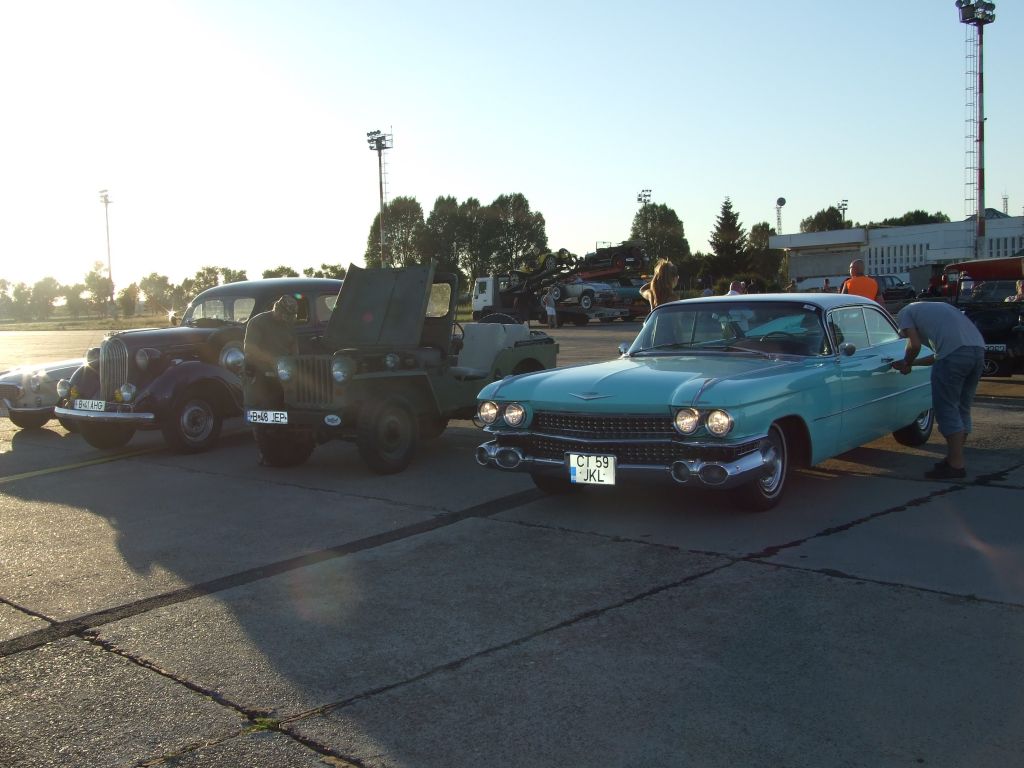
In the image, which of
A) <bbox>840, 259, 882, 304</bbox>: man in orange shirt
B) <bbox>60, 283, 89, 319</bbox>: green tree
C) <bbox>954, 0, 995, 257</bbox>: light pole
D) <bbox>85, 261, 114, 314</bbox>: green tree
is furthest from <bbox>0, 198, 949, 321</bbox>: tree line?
<bbox>840, 259, 882, 304</bbox>: man in orange shirt

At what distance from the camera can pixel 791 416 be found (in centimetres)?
644

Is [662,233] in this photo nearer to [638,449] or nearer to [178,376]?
[178,376]

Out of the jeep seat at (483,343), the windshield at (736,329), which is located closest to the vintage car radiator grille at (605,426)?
the windshield at (736,329)

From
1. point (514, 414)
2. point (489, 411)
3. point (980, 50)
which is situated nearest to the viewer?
point (514, 414)

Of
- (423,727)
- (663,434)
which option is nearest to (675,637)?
(423,727)

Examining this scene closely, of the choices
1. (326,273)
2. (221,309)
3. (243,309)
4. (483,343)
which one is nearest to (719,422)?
(483,343)

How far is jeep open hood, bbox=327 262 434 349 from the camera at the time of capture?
367 inches

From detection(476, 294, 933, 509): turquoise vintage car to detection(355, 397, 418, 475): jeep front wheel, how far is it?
1673mm

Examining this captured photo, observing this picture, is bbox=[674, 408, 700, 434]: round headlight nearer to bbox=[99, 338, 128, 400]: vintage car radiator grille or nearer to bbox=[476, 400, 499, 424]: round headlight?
bbox=[476, 400, 499, 424]: round headlight

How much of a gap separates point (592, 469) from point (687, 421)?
0.71 metres

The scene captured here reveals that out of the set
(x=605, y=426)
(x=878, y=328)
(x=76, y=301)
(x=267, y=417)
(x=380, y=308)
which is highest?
(x=76, y=301)

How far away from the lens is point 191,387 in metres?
10.2

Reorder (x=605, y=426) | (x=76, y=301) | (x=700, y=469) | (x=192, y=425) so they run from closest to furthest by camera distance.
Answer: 1. (x=700, y=469)
2. (x=605, y=426)
3. (x=192, y=425)
4. (x=76, y=301)

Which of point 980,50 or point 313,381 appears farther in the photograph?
point 980,50
